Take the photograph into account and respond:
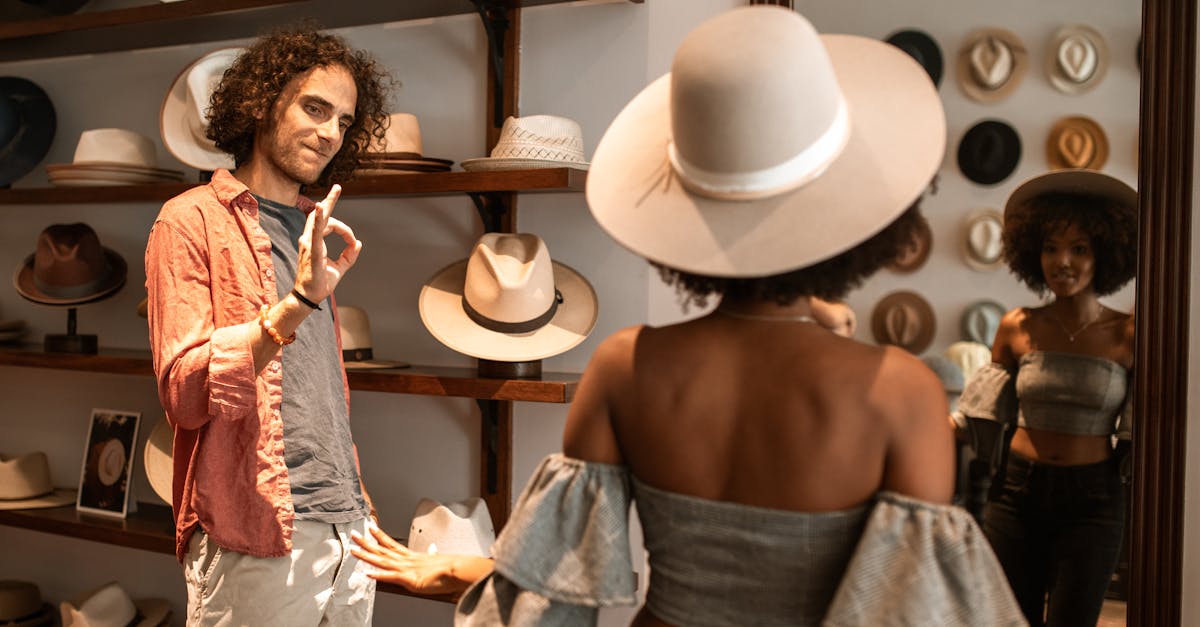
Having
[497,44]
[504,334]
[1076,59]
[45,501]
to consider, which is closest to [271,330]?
[504,334]

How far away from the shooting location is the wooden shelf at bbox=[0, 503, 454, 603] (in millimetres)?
2582

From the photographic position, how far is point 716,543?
1.04m

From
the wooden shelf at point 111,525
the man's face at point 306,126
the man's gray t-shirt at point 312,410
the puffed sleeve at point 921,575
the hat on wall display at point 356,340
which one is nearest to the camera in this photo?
the puffed sleeve at point 921,575

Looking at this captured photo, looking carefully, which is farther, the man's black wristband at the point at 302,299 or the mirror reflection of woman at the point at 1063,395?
the mirror reflection of woman at the point at 1063,395

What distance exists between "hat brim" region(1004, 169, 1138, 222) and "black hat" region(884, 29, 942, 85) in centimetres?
28

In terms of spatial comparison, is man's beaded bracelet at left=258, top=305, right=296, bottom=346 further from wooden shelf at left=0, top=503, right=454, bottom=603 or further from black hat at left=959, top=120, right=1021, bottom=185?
black hat at left=959, top=120, right=1021, bottom=185

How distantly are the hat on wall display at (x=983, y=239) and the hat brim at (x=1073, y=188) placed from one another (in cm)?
3

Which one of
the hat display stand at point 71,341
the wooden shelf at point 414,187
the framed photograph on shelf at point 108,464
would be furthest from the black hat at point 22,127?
the framed photograph on shelf at point 108,464

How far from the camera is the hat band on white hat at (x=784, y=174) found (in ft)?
3.24

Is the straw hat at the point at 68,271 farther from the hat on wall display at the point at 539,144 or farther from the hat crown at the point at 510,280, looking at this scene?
the hat on wall display at the point at 539,144

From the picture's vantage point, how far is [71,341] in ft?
9.14

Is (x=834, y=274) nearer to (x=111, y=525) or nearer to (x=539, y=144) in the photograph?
(x=539, y=144)

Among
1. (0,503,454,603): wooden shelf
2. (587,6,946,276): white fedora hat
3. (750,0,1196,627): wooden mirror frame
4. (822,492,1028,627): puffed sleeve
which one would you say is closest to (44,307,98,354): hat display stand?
(0,503,454,603): wooden shelf

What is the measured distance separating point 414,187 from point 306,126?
446mm
